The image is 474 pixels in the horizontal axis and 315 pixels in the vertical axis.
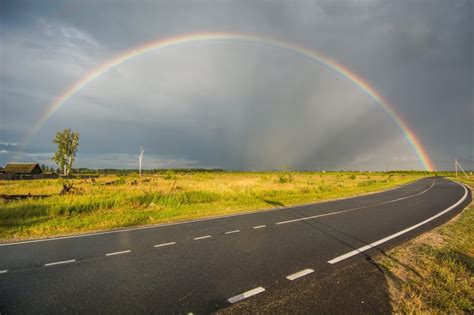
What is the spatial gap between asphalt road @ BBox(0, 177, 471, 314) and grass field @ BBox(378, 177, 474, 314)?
48 cm

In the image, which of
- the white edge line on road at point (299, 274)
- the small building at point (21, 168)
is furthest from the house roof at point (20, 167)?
the white edge line on road at point (299, 274)

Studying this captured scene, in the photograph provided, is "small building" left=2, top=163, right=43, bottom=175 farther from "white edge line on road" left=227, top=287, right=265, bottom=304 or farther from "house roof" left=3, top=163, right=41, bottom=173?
"white edge line on road" left=227, top=287, right=265, bottom=304

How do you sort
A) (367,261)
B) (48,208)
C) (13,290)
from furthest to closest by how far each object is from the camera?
1. (48,208)
2. (367,261)
3. (13,290)

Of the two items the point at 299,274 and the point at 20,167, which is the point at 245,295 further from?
the point at 20,167

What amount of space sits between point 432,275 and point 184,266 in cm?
506

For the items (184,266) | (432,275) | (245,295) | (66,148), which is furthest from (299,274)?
(66,148)

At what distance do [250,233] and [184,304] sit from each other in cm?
484

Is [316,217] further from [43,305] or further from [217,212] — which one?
[43,305]

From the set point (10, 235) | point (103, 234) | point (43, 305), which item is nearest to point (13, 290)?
point (43, 305)

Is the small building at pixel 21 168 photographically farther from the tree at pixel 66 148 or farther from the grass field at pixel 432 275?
the grass field at pixel 432 275

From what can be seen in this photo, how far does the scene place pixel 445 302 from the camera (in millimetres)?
3885

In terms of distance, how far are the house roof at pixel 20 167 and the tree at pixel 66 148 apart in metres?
5.33

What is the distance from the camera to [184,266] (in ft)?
18.1

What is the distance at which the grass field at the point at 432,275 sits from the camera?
3.81 m
